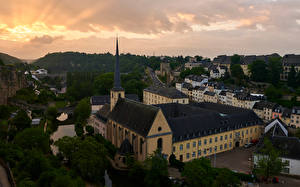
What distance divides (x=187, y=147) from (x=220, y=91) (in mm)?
58375

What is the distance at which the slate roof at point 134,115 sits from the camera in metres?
43.4

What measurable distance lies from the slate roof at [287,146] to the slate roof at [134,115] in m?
20.2

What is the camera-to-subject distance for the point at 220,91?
330 feet

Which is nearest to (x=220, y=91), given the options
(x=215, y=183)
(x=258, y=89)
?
(x=258, y=89)

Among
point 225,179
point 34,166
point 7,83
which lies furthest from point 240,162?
point 7,83

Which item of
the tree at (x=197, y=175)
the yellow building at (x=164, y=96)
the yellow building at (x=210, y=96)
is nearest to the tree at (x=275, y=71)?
the yellow building at (x=210, y=96)

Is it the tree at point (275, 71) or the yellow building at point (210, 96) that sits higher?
the tree at point (275, 71)

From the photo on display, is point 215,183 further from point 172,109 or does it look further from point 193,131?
point 172,109

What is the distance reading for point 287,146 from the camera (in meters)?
43.6

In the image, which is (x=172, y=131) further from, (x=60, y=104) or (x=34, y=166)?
(x=60, y=104)

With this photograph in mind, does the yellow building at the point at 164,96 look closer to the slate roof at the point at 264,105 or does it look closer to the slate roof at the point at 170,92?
the slate roof at the point at 170,92

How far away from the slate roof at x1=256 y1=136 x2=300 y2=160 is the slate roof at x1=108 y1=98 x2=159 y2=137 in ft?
66.4

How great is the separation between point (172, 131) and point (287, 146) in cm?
2032

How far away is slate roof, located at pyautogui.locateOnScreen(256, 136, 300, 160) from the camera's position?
4233 centimetres
